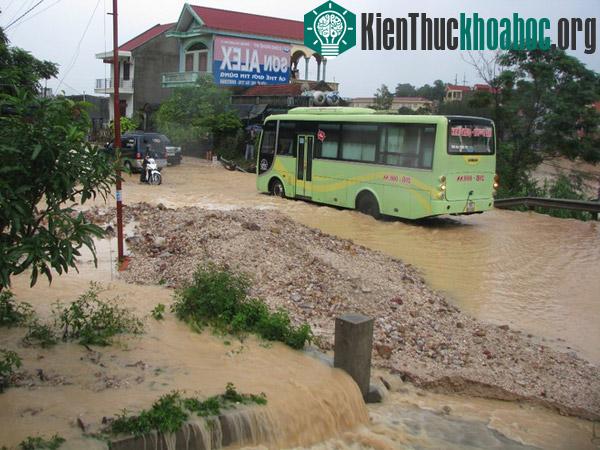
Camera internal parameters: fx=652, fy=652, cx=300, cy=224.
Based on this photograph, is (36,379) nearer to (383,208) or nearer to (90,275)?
(90,275)

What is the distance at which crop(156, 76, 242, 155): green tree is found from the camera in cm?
3362

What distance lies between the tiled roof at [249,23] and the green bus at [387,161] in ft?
66.7

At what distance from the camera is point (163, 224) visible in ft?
43.4

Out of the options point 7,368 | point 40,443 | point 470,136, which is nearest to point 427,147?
point 470,136

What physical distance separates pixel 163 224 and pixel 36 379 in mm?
7871

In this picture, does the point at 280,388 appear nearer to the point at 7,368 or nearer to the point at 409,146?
the point at 7,368

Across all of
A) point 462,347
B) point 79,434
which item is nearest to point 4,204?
point 79,434

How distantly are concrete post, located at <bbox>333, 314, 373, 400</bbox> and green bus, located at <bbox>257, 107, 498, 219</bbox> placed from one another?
9.68 meters

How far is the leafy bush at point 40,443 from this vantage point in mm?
4266

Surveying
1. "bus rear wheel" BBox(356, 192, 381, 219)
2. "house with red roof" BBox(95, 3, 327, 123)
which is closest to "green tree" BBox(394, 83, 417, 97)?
"house with red roof" BBox(95, 3, 327, 123)

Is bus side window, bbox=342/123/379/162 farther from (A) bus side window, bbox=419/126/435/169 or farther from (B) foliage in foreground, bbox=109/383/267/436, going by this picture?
(B) foliage in foreground, bbox=109/383/267/436

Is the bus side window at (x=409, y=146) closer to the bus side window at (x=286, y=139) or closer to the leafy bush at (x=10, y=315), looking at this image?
the bus side window at (x=286, y=139)

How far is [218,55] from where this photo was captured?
124ft

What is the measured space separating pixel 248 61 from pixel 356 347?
34.4 m
